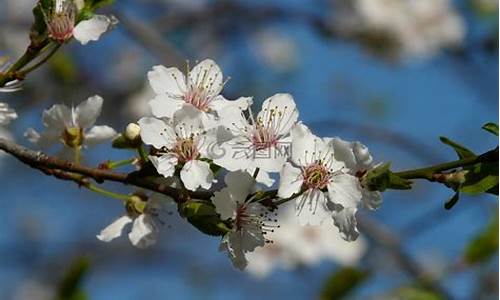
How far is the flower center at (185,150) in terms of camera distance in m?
1.18

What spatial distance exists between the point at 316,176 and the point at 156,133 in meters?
0.20

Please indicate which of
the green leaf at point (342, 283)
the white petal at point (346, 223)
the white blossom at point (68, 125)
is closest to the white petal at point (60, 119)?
the white blossom at point (68, 125)

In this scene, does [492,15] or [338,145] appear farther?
[492,15]

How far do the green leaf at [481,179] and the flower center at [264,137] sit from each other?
9.2 inches

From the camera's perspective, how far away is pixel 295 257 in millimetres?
3346

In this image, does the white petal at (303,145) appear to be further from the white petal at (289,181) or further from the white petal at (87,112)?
the white petal at (87,112)

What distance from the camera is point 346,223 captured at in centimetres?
115

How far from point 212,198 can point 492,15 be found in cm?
329

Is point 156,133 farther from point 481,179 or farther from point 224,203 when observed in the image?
point 481,179

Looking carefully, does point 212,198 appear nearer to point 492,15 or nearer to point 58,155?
point 58,155

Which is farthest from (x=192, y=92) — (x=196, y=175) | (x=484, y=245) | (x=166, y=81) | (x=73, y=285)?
(x=484, y=245)

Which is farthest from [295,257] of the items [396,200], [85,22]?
[396,200]

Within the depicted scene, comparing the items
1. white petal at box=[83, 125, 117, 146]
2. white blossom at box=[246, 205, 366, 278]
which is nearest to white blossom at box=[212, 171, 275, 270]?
white petal at box=[83, 125, 117, 146]

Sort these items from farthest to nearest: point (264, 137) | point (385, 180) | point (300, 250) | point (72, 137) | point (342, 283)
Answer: point (300, 250), point (342, 283), point (72, 137), point (264, 137), point (385, 180)
